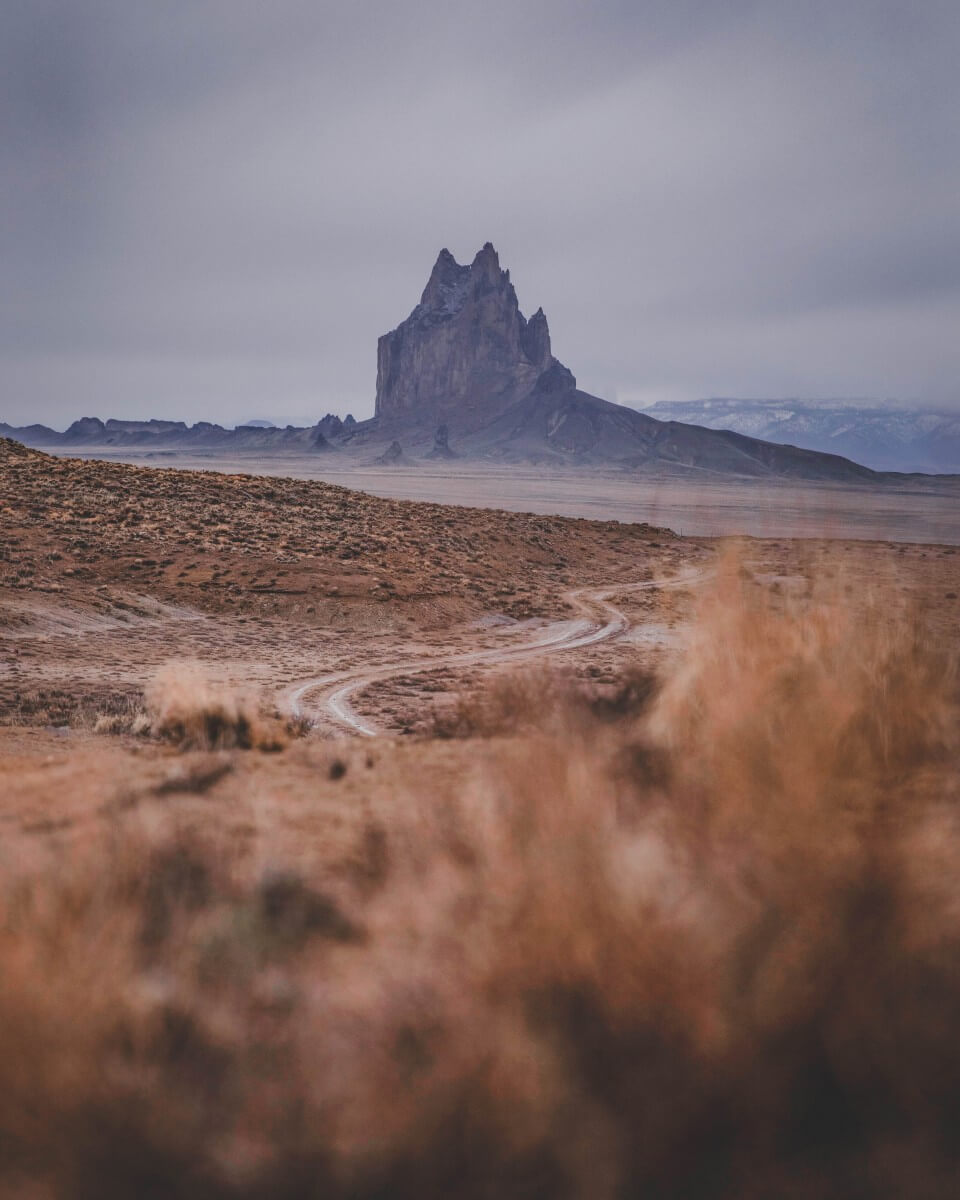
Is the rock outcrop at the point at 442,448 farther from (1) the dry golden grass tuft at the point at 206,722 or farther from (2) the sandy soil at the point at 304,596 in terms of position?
(1) the dry golden grass tuft at the point at 206,722

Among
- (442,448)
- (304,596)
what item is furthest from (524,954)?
(442,448)

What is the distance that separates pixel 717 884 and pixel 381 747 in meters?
2.91

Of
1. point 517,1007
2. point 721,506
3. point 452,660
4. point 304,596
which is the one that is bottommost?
point 452,660

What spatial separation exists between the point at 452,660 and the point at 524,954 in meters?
9.27

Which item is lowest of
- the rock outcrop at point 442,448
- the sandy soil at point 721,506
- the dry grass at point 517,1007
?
the dry grass at point 517,1007

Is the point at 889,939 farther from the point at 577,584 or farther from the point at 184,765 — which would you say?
the point at 577,584

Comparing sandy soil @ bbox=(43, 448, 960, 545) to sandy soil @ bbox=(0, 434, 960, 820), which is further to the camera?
sandy soil @ bbox=(43, 448, 960, 545)

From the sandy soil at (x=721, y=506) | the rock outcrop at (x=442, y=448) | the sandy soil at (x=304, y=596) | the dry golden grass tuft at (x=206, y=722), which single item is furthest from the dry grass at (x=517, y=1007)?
the rock outcrop at (x=442, y=448)

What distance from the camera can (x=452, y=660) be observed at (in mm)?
11023

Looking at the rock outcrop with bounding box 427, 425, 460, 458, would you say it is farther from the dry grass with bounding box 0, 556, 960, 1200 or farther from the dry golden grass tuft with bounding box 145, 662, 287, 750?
the dry grass with bounding box 0, 556, 960, 1200

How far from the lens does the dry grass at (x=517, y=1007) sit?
1.40 meters

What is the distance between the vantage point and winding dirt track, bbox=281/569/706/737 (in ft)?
24.9

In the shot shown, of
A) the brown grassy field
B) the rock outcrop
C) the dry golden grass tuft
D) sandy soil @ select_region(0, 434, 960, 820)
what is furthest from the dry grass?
the rock outcrop

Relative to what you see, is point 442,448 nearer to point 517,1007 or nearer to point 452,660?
point 452,660
